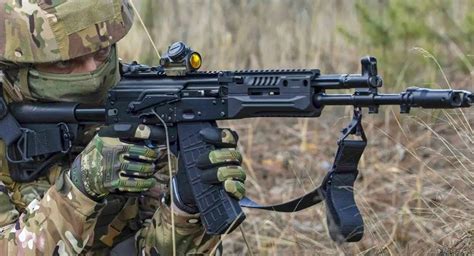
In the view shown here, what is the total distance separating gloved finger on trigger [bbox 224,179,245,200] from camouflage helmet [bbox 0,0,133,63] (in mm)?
705

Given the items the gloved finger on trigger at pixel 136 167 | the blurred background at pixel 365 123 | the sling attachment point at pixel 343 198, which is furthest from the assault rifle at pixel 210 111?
the blurred background at pixel 365 123

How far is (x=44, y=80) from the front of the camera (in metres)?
3.45

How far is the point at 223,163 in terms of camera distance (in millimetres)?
3098

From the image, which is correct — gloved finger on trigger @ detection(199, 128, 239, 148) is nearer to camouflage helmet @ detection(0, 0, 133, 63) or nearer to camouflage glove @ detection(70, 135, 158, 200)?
camouflage glove @ detection(70, 135, 158, 200)

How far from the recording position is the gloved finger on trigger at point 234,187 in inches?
122

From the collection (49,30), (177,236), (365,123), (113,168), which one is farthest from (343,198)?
(365,123)

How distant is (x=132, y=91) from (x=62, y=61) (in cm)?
28

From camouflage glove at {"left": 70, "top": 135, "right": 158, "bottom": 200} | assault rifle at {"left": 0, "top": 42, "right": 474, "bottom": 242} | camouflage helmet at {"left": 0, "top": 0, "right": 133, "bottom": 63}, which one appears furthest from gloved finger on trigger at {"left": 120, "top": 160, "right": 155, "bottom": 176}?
camouflage helmet at {"left": 0, "top": 0, "right": 133, "bottom": 63}

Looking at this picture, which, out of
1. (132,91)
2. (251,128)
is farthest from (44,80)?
(251,128)

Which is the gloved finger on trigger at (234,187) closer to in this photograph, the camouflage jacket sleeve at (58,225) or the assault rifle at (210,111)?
the assault rifle at (210,111)

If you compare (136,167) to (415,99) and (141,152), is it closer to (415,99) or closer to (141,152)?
(141,152)

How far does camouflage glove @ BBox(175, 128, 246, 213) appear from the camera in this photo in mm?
3092

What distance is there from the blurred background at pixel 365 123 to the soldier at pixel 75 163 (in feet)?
1.91

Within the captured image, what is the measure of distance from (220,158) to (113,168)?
370 mm
